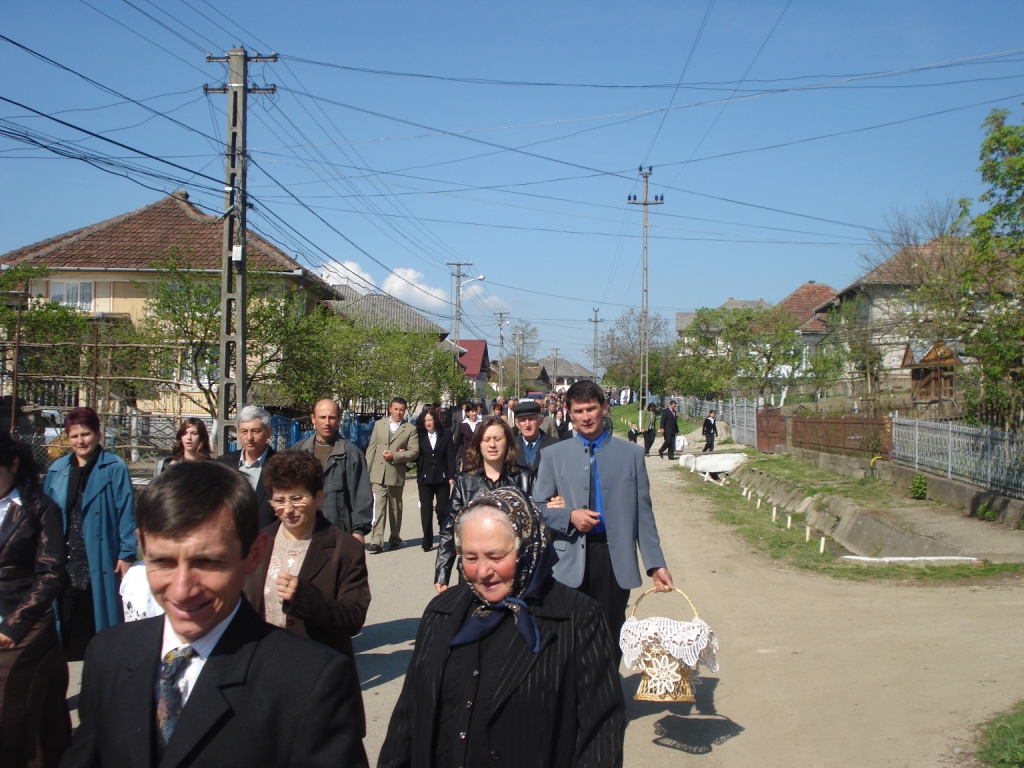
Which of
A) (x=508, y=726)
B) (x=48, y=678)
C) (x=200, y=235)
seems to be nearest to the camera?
A: (x=508, y=726)

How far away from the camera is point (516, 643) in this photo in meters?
2.69

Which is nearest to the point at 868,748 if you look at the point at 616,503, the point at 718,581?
the point at 616,503

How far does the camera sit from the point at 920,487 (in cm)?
1549

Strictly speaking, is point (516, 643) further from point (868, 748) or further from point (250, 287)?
point (250, 287)

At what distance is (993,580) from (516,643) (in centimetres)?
900

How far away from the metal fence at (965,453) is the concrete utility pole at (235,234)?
11.4m

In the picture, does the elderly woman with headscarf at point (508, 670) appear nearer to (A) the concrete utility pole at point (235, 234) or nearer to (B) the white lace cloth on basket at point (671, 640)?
(B) the white lace cloth on basket at point (671, 640)

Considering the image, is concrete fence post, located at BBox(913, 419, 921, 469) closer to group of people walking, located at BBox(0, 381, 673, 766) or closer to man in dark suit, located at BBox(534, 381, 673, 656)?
man in dark suit, located at BBox(534, 381, 673, 656)

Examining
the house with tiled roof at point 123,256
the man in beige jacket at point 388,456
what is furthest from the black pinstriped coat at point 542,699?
the house with tiled roof at point 123,256

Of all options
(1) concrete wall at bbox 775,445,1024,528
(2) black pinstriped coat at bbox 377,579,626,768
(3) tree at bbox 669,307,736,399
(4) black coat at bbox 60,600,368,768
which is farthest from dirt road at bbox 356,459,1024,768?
(3) tree at bbox 669,307,736,399

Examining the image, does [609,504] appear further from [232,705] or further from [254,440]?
[232,705]

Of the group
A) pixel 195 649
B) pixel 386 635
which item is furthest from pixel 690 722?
pixel 195 649

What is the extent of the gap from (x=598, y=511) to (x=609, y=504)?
0.09 meters

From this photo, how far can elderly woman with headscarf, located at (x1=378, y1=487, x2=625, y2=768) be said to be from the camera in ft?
8.56
